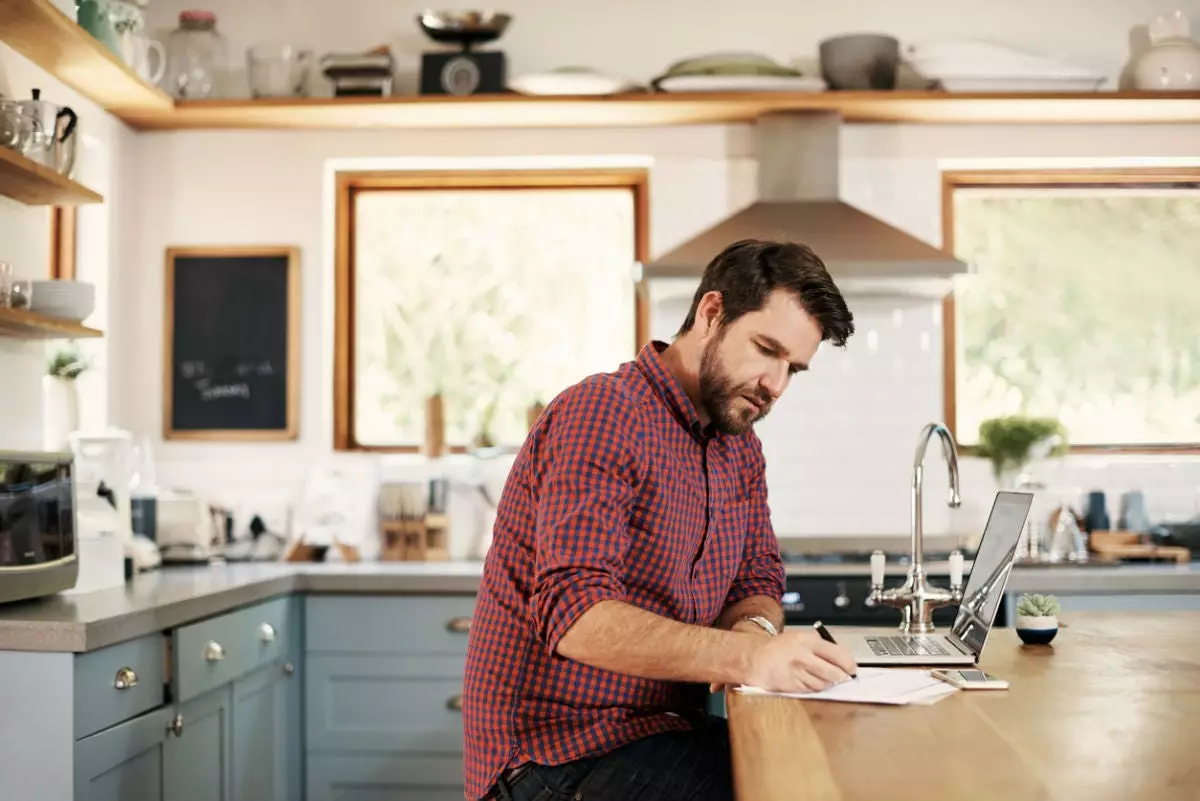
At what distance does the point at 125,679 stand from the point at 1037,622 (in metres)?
1.62

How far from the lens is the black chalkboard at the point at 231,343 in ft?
14.1

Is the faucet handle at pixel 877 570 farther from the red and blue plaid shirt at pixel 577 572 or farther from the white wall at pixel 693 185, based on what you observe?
the white wall at pixel 693 185

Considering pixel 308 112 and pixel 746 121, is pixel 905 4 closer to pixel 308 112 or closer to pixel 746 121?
pixel 746 121

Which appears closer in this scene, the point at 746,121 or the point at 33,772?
the point at 33,772

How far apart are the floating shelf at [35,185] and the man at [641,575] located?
1.56 metres

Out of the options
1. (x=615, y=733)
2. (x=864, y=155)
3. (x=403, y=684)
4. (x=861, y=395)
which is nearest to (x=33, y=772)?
(x=615, y=733)

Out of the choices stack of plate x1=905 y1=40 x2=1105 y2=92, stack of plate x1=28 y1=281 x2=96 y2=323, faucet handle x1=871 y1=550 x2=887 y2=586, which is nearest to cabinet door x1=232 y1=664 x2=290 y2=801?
stack of plate x1=28 y1=281 x2=96 y2=323

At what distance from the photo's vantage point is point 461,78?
13.6 feet

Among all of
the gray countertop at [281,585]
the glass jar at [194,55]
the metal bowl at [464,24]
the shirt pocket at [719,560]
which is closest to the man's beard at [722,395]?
the shirt pocket at [719,560]

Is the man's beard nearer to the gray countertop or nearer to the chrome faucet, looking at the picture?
the chrome faucet

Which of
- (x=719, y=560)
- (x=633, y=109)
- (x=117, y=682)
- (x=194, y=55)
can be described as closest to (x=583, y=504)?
(x=719, y=560)

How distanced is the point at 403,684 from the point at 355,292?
1.35 metres

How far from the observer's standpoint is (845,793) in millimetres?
1267

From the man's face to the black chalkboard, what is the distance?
244cm
